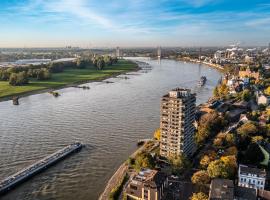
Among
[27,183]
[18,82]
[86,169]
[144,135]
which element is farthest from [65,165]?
[18,82]

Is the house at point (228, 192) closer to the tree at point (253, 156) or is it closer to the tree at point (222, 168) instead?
the tree at point (222, 168)

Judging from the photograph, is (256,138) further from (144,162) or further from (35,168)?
(35,168)

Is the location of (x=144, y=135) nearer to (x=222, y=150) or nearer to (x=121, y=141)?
(x=121, y=141)

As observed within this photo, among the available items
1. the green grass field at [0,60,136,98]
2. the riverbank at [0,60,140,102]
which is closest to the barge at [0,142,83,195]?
the riverbank at [0,60,140,102]

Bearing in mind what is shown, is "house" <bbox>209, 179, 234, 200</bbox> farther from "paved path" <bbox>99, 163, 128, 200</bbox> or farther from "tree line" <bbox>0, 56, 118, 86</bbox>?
"tree line" <bbox>0, 56, 118, 86</bbox>

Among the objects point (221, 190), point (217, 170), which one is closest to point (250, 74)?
point (217, 170)

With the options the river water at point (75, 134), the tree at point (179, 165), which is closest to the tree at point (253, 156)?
the tree at point (179, 165)
